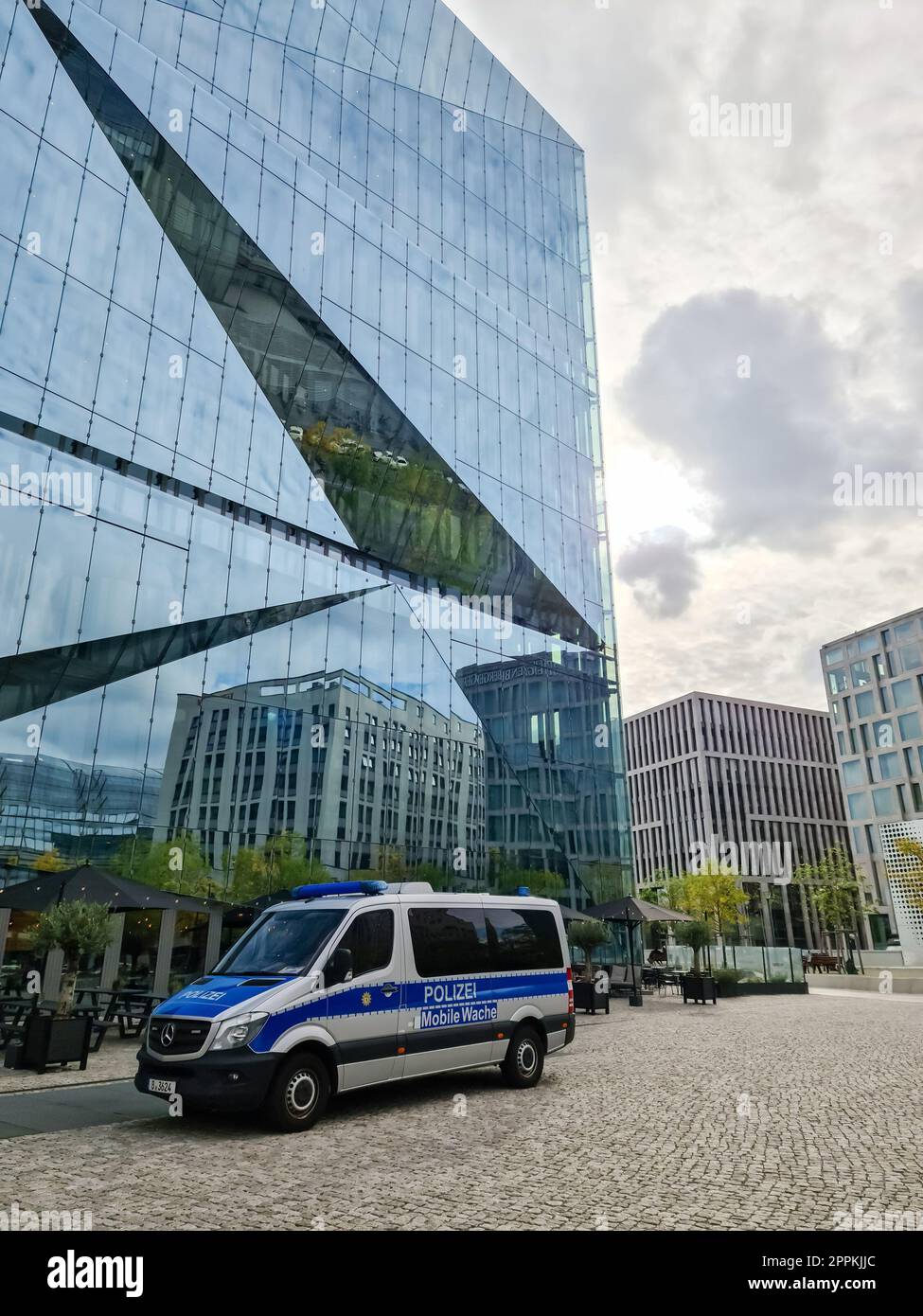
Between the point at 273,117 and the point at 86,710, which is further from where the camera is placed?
the point at 273,117

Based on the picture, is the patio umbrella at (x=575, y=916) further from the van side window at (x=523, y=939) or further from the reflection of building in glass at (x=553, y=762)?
the van side window at (x=523, y=939)

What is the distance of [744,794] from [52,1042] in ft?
330

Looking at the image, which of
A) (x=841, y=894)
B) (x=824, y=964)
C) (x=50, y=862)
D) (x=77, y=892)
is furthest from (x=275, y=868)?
(x=841, y=894)

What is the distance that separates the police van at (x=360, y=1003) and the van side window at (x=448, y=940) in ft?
0.06

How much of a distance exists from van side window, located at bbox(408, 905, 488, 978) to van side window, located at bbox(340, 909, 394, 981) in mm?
366

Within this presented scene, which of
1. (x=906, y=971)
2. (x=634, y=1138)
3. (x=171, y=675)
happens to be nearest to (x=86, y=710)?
(x=171, y=675)

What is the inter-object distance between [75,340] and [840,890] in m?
64.7

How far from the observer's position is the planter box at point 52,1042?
10797 millimetres

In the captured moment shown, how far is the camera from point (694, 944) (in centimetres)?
2611

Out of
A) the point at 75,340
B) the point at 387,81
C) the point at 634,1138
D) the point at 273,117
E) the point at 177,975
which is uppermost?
the point at 387,81

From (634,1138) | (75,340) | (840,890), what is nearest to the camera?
(634,1138)

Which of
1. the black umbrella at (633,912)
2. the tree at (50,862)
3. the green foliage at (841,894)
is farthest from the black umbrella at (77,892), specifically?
the green foliage at (841,894)

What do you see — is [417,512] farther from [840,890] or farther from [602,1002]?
[840,890]

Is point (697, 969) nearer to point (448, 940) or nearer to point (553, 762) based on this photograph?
point (553, 762)
